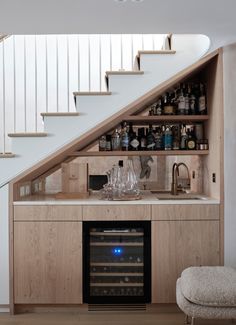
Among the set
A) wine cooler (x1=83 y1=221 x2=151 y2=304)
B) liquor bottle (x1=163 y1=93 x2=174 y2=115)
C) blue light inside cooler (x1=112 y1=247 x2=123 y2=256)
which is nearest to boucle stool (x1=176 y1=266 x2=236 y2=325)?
wine cooler (x1=83 y1=221 x2=151 y2=304)

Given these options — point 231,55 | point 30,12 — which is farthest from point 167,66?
point 30,12

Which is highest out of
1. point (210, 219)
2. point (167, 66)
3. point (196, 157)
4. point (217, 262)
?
point (167, 66)

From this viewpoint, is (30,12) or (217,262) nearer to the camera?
(30,12)

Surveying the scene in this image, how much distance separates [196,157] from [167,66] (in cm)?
115

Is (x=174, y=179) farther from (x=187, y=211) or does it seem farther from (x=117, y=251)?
(x=117, y=251)

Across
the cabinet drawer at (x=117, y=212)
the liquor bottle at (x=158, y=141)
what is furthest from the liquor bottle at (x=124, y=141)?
the cabinet drawer at (x=117, y=212)

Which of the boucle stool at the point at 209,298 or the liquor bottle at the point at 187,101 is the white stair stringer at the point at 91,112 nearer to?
the liquor bottle at the point at 187,101

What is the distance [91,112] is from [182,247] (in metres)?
1.45

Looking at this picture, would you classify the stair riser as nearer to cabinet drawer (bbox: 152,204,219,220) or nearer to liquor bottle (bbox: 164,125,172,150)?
liquor bottle (bbox: 164,125,172,150)

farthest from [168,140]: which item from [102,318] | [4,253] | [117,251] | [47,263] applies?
[4,253]

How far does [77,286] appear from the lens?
10.9 ft

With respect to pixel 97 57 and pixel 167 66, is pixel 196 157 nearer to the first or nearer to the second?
pixel 167 66

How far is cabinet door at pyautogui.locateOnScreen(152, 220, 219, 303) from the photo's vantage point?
3.32 metres

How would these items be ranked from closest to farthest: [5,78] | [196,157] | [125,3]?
[125,3] → [196,157] → [5,78]
